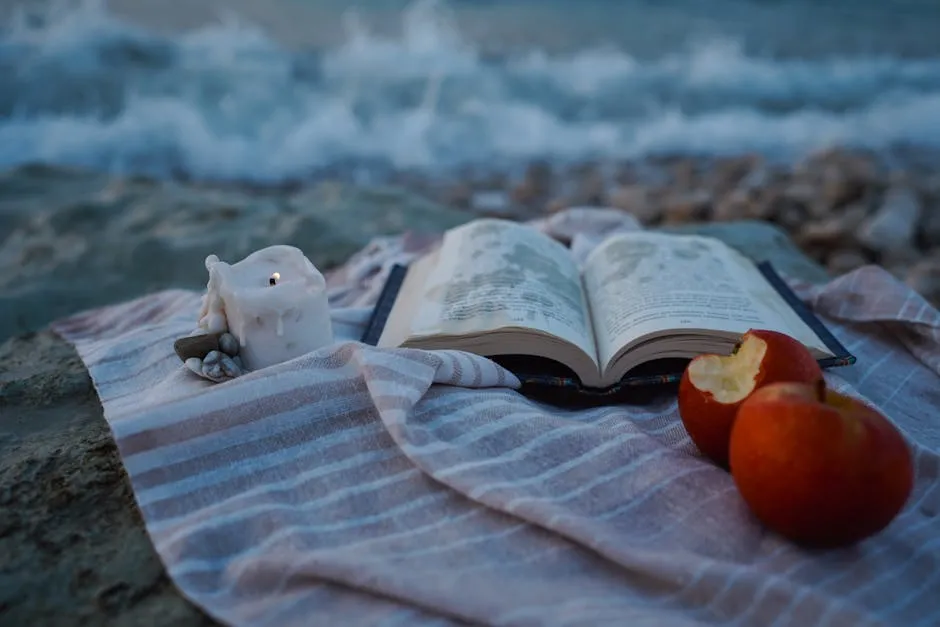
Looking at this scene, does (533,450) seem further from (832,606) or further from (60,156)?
(60,156)

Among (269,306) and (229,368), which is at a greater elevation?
(269,306)

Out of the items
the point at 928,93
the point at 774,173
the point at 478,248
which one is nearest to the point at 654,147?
the point at 774,173

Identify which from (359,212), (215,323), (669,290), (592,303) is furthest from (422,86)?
(215,323)

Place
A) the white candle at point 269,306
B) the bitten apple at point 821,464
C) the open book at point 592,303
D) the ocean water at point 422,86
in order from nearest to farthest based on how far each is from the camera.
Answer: the bitten apple at point 821,464 < the white candle at point 269,306 < the open book at point 592,303 < the ocean water at point 422,86

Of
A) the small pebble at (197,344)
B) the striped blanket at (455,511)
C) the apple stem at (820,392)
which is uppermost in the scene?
the apple stem at (820,392)

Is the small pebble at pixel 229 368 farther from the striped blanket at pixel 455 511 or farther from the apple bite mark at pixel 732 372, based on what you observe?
the apple bite mark at pixel 732 372

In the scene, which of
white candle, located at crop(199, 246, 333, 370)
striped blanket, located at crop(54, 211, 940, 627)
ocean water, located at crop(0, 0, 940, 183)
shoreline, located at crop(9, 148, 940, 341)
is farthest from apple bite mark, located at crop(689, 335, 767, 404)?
ocean water, located at crop(0, 0, 940, 183)

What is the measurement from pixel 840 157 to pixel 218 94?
4346mm

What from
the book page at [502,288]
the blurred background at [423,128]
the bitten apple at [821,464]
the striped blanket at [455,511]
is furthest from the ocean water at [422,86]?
→ the bitten apple at [821,464]

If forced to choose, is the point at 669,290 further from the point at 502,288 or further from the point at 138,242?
the point at 138,242

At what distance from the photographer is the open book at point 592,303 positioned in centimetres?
145

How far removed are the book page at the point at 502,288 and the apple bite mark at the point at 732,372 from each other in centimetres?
29

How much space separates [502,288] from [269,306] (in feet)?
1.55

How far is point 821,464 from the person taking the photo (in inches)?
36.9
